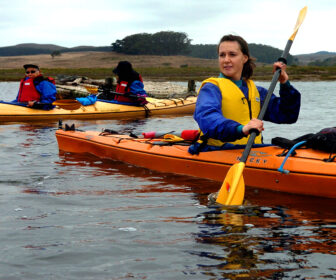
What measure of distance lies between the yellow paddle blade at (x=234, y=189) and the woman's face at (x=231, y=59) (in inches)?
39.4

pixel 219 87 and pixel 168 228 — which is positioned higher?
pixel 219 87

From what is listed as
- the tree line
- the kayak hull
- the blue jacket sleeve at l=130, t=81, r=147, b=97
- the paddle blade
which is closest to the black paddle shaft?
the blue jacket sleeve at l=130, t=81, r=147, b=97

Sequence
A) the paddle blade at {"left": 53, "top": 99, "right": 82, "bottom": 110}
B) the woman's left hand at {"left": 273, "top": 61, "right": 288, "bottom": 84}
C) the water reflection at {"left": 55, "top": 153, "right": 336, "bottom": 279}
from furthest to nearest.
Result: the paddle blade at {"left": 53, "top": 99, "right": 82, "bottom": 110} < the woman's left hand at {"left": 273, "top": 61, "right": 288, "bottom": 84} < the water reflection at {"left": 55, "top": 153, "right": 336, "bottom": 279}

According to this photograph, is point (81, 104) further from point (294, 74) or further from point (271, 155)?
point (294, 74)

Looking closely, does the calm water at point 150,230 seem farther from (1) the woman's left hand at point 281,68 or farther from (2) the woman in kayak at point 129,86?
(2) the woman in kayak at point 129,86

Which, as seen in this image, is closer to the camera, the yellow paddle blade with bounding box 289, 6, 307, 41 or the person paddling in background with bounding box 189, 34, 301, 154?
the person paddling in background with bounding box 189, 34, 301, 154

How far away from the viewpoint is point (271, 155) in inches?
191

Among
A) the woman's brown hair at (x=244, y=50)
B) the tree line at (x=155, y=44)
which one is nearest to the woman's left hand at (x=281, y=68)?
the woman's brown hair at (x=244, y=50)

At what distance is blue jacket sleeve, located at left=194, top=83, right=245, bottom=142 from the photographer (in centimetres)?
446

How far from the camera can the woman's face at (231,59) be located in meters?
4.86

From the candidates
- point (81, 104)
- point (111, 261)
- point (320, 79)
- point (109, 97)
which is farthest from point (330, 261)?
point (320, 79)

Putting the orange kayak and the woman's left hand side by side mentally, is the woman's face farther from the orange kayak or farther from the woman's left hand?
the orange kayak

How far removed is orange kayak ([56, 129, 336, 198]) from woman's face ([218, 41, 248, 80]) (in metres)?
0.76

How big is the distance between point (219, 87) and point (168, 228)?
1699 mm
